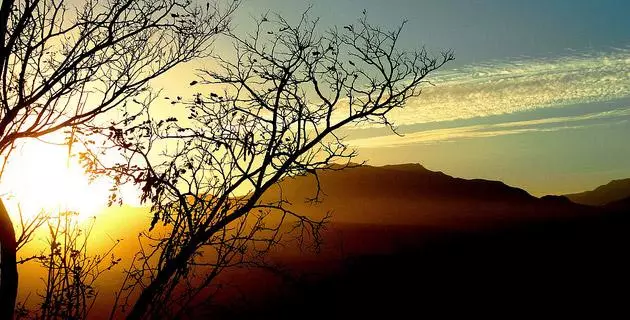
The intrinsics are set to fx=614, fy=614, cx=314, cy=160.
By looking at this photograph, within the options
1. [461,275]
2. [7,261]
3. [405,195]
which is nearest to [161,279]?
[7,261]

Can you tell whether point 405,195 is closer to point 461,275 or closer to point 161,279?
point 461,275

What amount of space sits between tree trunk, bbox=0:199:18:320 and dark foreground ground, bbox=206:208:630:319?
63.1 ft

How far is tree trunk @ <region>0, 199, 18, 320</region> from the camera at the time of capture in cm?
791

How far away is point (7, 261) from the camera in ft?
26.2

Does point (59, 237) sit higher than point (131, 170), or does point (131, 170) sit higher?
point (131, 170)

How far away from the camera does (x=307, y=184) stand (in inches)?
5768

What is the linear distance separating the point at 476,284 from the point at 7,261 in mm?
33081

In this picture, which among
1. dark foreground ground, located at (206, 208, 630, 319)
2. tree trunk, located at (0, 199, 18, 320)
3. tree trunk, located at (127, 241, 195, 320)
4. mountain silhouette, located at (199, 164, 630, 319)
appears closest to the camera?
tree trunk, located at (0, 199, 18, 320)

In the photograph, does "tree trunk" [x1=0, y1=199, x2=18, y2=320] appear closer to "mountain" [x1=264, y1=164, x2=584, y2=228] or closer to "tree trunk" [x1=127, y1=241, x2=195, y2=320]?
"tree trunk" [x1=127, y1=241, x2=195, y2=320]

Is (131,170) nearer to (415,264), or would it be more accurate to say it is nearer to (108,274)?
(415,264)

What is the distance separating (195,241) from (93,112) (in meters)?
2.51

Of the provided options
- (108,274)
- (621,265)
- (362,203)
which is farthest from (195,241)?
(362,203)

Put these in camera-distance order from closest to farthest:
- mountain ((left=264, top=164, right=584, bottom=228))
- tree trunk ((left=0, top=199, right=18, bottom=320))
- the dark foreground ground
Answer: tree trunk ((left=0, top=199, right=18, bottom=320)) < the dark foreground ground < mountain ((left=264, top=164, right=584, bottom=228))

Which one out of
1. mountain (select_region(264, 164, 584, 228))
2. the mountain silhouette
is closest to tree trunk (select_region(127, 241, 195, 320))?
the mountain silhouette
